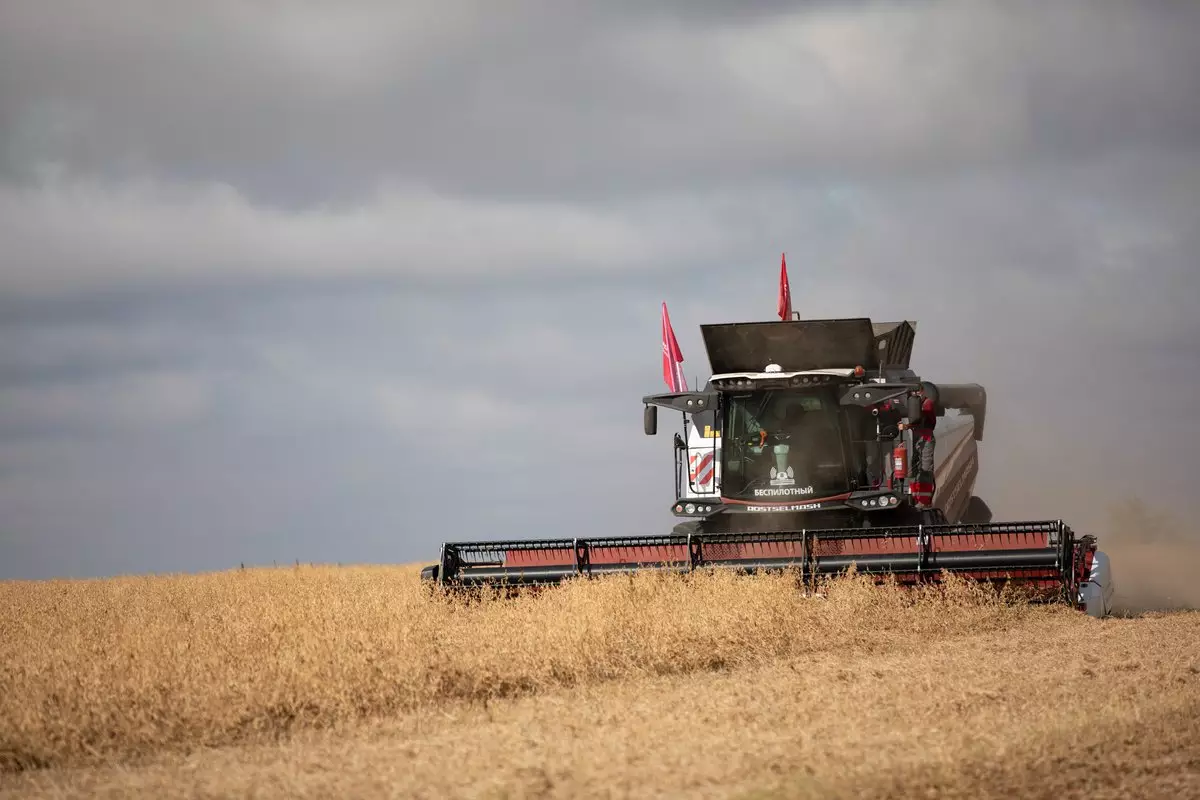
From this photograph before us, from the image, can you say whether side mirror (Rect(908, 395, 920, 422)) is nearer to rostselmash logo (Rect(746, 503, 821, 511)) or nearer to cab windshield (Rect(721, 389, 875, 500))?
Answer: cab windshield (Rect(721, 389, 875, 500))

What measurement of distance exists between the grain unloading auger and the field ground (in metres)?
0.79

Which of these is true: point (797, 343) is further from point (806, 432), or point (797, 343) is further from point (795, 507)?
point (795, 507)

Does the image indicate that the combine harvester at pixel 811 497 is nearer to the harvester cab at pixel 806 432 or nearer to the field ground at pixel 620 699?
the harvester cab at pixel 806 432

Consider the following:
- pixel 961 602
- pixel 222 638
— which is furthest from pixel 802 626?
pixel 222 638

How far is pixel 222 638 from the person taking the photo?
10.5 m

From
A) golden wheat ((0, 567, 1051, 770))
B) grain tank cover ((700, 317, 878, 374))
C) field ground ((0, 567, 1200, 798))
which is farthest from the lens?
grain tank cover ((700, 317, 878, 374))

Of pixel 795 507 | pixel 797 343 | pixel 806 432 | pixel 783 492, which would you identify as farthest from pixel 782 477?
pixel 797 343

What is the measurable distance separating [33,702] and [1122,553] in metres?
23.7

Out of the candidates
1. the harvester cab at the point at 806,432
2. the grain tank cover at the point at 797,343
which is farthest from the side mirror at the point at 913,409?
the grain tank cover at the point at 797,343

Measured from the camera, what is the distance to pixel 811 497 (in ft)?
50.4

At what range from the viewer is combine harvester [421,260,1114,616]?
1372cm

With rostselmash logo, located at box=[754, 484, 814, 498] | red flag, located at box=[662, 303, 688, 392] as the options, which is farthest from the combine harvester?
red flag, located at box=[662, 303, 688, 392]

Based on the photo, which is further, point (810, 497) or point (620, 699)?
point (810, 497)

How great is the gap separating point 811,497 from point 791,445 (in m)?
0.72
